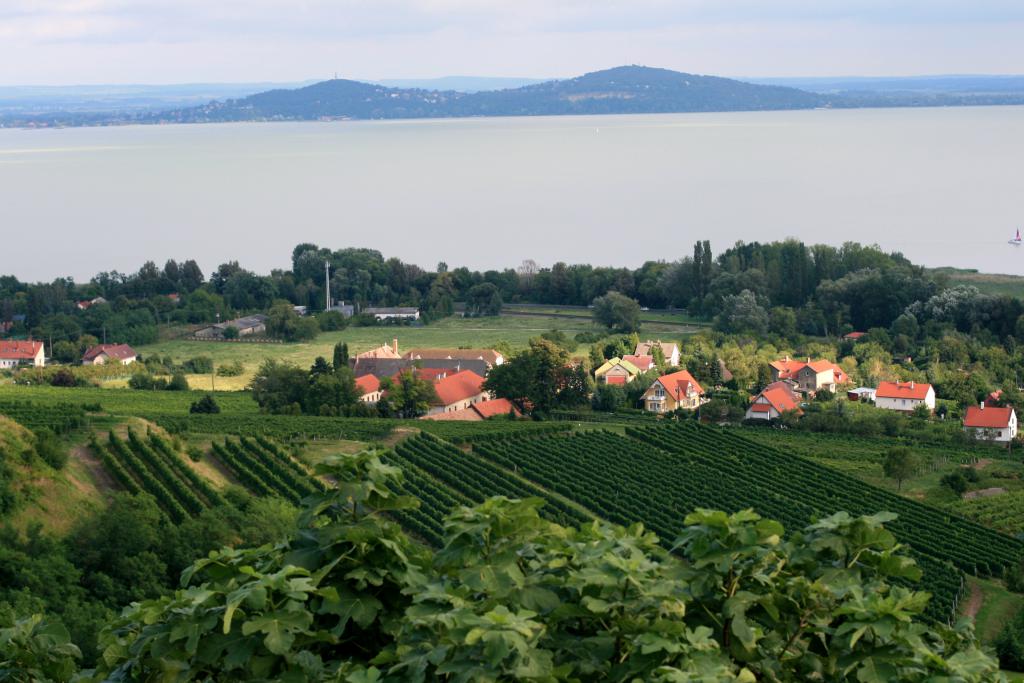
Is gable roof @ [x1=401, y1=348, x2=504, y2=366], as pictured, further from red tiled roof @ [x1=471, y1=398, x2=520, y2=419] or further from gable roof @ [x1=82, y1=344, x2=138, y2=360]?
gable roof @ [x1=82, y1=344, x2=138, y2=360]

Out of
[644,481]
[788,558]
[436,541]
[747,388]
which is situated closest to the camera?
[788,558]

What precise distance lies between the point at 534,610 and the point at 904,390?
31.8 meters

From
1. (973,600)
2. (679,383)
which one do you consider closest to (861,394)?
(679,383)

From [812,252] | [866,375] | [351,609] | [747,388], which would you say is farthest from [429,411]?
[351,609]

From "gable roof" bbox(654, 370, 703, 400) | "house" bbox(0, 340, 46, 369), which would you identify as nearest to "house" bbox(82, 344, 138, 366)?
"house" bbox(0, 340, 46, 369)

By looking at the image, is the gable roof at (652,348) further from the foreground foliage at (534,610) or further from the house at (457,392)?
the foreground foliage at (534,610)

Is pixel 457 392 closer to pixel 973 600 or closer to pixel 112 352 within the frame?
pixel 112 352

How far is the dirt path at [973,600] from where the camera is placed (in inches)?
757

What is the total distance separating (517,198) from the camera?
319ft

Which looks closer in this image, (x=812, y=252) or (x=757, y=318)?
(x=757, y=318)

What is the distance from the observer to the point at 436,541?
69.7 ft

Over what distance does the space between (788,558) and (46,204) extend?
335 feet

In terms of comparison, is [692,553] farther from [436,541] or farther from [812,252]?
[812,252]

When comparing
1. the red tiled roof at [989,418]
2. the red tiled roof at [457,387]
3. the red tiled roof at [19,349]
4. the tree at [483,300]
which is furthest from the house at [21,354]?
the red tiled roof at [989,418]
